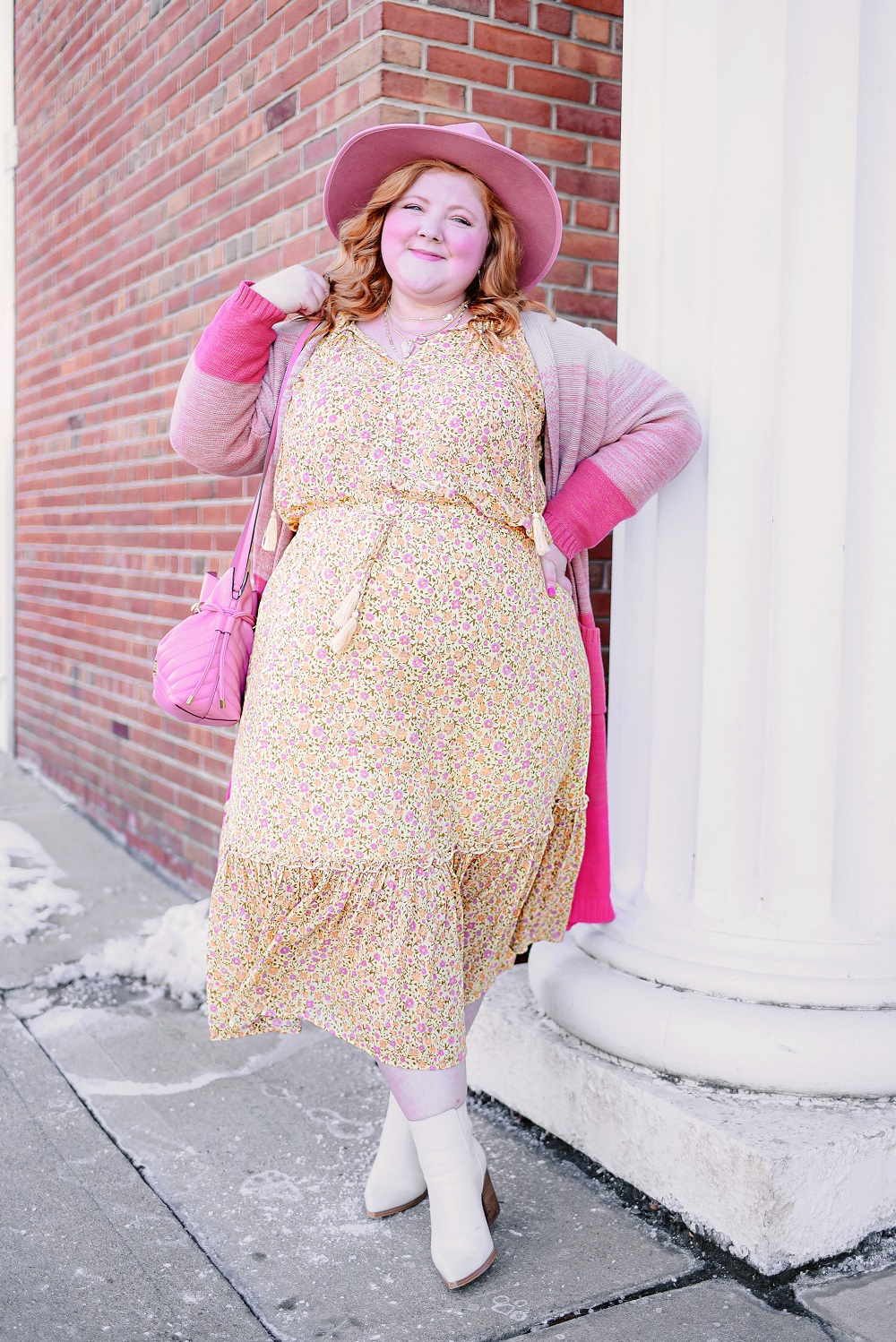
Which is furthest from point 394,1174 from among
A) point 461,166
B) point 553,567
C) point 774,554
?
point 461,166

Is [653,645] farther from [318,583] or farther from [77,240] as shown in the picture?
[77,240]

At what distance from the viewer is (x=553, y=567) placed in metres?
2.18

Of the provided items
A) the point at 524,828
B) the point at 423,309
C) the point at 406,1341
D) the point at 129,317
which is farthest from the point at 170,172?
the point at 406,1341

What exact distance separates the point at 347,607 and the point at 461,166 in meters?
0.86

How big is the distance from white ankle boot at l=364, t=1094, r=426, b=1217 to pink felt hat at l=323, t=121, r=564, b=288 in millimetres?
1635

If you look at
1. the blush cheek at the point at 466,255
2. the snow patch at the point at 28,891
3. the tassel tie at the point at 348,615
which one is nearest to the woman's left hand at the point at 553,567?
the tassel tie at the point at 348,615

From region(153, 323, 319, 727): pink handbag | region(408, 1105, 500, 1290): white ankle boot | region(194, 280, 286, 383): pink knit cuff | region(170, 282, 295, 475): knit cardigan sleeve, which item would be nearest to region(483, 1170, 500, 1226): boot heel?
region(408, 1105, 500, 1290): white ankle boot

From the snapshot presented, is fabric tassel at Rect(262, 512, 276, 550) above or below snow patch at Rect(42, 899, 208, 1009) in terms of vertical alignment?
above

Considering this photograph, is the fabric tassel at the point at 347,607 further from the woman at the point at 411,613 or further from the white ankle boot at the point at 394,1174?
the white ankle boot at the point at 394,1174

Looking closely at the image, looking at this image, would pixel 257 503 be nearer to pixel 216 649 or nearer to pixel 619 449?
pixel 216 649

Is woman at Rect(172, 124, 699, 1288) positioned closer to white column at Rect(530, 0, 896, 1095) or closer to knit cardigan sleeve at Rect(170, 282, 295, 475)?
knit cardigan sleeve at Rect(170, 282, 295, 475)

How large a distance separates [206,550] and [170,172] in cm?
139

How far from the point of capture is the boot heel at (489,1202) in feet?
7.20

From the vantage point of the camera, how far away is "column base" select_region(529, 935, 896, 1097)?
7.34 feet
